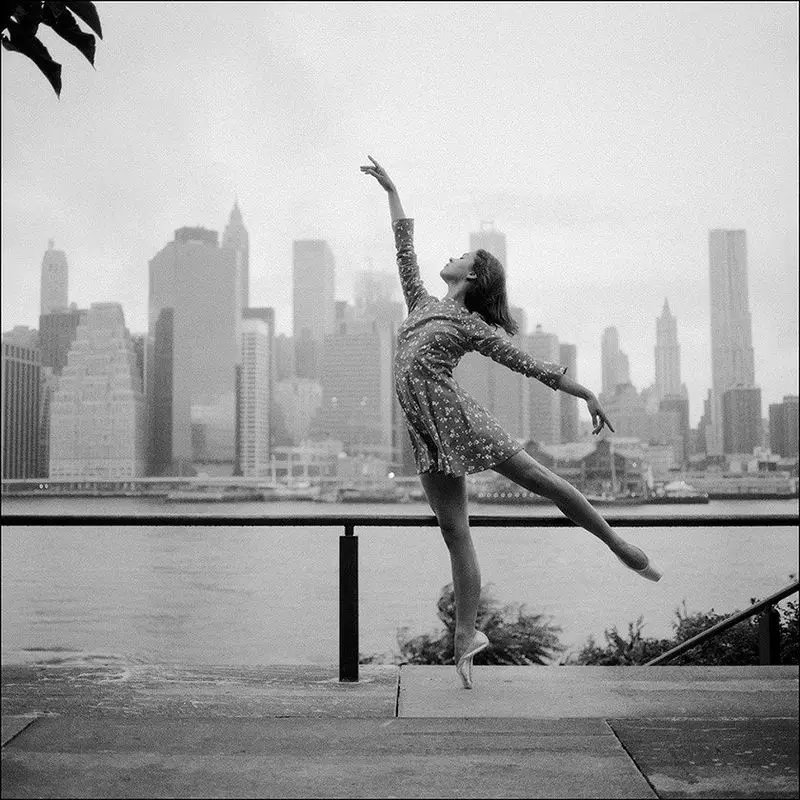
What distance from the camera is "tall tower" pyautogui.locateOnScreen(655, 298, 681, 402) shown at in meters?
51.9

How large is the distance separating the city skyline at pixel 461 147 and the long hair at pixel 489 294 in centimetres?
4406

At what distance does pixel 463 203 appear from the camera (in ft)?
222

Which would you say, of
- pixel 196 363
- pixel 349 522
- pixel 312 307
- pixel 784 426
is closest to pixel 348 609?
pixel 349 522

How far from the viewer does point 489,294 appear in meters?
2.74

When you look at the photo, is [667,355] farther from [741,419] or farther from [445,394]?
[445,394]

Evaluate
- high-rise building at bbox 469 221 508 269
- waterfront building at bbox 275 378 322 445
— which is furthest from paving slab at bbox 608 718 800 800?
waterfront building at bbox 275 378 322 445

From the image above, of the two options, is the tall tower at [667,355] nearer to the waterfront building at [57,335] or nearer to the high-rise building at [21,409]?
the waterfront building at [57,335]

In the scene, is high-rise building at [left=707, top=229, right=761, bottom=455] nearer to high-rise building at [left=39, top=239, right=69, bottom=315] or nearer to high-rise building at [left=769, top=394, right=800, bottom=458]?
high-rise building at [left=769, top=394, right=800, bottom=458]

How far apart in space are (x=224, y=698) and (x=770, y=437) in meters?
39.8

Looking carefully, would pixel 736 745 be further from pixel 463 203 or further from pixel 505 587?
pixel 463 203

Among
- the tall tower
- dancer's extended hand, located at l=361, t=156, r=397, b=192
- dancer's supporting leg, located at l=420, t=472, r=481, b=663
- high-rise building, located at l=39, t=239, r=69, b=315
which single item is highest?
high-rise building, located at l=39, t=239, r=69, b=315

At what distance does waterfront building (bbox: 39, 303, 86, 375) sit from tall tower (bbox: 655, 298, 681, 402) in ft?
102

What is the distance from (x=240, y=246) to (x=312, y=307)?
828 inches

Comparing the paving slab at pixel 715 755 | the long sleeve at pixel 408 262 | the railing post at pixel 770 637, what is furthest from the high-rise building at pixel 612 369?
the paving slab at pixel 715 755
